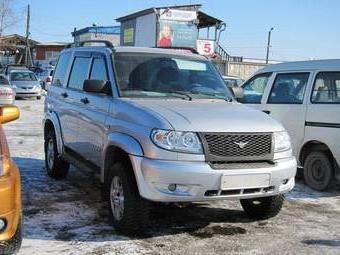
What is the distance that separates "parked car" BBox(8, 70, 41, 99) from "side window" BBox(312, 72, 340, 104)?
22.0 m

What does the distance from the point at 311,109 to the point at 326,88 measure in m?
0.37

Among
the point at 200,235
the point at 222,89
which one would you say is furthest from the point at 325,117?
the point at 200,235

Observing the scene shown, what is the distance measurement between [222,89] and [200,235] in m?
1.96

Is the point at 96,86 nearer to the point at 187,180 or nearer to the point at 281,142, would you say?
the point at 187,180

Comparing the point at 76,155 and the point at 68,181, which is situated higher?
the point at 76,155

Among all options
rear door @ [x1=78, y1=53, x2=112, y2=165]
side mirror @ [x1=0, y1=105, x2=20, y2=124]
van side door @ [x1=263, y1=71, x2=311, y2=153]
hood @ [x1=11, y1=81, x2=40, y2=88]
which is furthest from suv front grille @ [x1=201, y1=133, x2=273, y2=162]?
hood @ [x1=11, y1=81, x2=40, y2=88]

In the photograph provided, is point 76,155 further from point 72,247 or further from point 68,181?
point 72,247

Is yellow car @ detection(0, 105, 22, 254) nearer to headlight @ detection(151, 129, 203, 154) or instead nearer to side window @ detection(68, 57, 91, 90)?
headlight @ detection(151, 129, 203, 154)

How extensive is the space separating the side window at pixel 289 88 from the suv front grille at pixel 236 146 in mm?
3188

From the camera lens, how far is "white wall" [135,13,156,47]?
38.7 m

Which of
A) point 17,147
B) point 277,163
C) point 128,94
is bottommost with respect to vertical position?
point 17,147

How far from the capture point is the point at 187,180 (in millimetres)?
5223

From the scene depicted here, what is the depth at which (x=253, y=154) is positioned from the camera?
5.54 metres

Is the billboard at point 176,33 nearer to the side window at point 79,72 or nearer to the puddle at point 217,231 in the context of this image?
the side window at point 79,72
